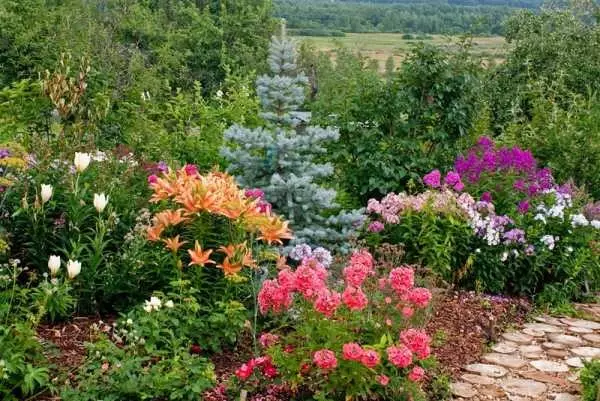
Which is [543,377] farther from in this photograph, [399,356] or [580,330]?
[399,356]

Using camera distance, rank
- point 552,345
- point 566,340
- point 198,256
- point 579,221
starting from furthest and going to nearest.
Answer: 1. point 579,221
2. point 566,340
3. point 552,345
4. point 198,256

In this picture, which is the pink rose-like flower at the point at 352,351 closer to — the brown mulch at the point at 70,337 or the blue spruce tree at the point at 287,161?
the brown mulch at the point at 70,337

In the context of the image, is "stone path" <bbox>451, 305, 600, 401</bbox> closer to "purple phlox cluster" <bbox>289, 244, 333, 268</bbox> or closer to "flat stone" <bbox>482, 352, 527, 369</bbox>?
"flat stone" <bbox>482, 352, 527, 369</bbox>

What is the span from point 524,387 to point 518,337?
0.97 metres

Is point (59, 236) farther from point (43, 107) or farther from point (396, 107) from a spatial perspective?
point (396, 107)

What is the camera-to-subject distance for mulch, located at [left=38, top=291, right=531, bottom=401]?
14.2 ft

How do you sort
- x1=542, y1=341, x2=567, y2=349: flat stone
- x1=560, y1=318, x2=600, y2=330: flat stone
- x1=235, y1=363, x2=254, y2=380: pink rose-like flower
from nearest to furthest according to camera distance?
x1=235, y1=363, x2=254, y2=380: pink rose-like flower < x1=542, y1=341, x2=567, y2=349: flat stone < x1=560, y1=318, x2=600, y2=330: flat stone

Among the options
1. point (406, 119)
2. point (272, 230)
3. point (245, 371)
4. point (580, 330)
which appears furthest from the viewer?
point (406, 119)

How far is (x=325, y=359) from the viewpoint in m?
3.83

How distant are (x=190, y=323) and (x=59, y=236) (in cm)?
106

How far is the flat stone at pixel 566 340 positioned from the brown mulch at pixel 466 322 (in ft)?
1.16

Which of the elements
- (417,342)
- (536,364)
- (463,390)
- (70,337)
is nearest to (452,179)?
(536,364)

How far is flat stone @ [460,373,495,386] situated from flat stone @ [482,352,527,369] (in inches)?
12.4

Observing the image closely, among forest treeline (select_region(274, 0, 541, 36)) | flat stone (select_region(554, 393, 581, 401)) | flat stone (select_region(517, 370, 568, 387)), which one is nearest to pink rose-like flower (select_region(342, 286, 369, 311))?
flat stone (select_region(554, 393, 581, 401))
